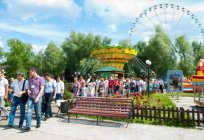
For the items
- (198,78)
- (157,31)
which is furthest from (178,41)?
(198,78)

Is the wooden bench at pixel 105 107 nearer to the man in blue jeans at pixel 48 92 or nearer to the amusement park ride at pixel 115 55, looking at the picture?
the man in blue jeans at pixel 48 92

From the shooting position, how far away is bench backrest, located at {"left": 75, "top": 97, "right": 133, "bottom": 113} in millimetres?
9477

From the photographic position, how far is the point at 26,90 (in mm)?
9062

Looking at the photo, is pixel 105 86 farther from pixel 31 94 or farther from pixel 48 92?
pixel 31 94

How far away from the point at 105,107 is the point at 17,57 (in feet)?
163

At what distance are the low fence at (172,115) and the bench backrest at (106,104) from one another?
93cm

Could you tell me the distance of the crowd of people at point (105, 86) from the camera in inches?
599

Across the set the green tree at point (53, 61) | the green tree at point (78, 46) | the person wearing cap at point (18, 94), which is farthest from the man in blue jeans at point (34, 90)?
the green tree at point (53, 61)

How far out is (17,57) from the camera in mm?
56656

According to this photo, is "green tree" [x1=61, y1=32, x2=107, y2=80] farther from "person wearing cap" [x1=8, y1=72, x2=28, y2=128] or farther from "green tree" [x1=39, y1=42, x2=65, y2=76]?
"person wearing cap" [x1=8, y1=72, x2=28, y2=128]

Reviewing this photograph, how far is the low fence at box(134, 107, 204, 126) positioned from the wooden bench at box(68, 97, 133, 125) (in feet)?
2.64

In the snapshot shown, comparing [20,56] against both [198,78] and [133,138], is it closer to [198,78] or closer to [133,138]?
[198,78]

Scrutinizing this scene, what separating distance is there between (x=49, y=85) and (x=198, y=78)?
8954 mm

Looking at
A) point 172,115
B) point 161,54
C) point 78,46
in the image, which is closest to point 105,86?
point 172,115
